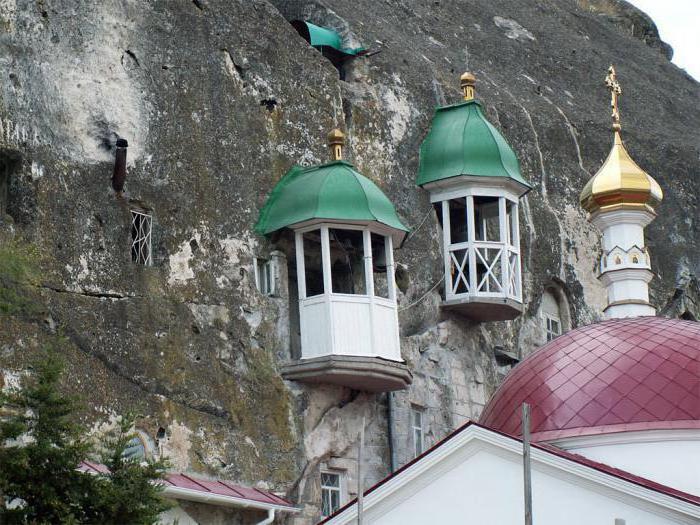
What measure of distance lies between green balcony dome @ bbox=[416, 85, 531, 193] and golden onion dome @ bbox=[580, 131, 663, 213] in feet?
4.01

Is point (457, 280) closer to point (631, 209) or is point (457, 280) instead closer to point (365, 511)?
point (631, 209)

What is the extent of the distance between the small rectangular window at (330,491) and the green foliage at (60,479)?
7.68m

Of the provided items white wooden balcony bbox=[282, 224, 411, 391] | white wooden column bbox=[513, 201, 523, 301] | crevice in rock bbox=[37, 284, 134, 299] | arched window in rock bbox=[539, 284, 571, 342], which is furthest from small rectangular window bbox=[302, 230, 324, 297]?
arched window in rock bbox=[539, 284, 571, 342]

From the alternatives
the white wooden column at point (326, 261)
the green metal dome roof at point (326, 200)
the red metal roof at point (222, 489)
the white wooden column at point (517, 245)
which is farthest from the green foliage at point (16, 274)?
the white wooden column at point (517, 245)

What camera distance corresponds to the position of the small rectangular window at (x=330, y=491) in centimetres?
2506

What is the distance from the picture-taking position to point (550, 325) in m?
30.6

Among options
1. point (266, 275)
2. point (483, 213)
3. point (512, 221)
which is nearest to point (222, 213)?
point (266, 275)

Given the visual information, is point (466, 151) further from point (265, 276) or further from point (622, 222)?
point (265, 276)

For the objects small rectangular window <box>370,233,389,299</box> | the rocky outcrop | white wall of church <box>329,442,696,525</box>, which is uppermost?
the rocky outcrop

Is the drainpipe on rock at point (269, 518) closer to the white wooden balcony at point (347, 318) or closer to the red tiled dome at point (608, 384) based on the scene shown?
the white wooden balcony at point (347, 318)

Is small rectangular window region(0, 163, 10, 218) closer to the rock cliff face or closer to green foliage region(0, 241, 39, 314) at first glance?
the rock cliff face

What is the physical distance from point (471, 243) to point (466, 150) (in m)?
1.39

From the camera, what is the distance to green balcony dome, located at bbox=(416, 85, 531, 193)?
27.7 meters

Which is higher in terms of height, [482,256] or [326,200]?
[482,256]
